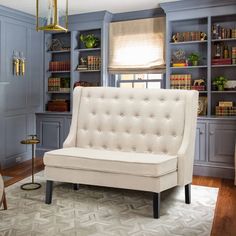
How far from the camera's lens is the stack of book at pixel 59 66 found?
577 cm

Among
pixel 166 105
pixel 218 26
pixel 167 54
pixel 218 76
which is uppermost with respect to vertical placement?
pixel 218 26

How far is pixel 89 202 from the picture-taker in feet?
11.2

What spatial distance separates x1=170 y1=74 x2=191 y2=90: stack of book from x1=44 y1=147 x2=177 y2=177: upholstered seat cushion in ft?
6.37

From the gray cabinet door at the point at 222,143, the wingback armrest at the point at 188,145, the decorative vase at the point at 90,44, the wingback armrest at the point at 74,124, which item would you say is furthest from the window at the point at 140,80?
the wingback armrest at the point at 188,145

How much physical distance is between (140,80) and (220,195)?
2.50 metres

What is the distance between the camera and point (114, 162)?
10.2ft

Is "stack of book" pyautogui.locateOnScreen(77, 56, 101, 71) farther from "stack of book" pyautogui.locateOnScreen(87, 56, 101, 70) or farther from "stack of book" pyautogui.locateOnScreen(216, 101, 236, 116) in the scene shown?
"stack of book" pyautogui.locateOnScreen(216, 101, 236, 116)

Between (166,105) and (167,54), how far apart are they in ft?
5.16

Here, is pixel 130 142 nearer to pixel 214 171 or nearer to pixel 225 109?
pixel 214 171

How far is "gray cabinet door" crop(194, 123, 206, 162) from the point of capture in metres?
4.57

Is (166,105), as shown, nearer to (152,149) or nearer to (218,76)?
(152,149)

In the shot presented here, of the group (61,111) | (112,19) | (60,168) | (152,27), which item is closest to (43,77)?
(61,111)

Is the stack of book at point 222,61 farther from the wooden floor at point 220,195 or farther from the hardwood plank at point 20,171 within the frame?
the hardwood plank at point 20,171

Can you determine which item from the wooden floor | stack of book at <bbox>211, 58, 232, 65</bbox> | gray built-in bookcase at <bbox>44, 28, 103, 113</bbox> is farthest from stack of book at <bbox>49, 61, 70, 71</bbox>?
stack of book at <bbox>211, 58, 232, 65</bbox>
